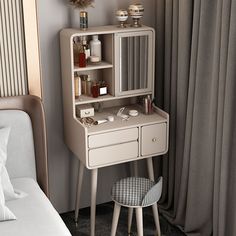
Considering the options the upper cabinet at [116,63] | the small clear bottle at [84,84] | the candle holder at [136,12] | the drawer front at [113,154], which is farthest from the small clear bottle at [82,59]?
the drawer front at [113,154]

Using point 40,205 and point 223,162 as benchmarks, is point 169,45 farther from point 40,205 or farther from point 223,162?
point 40,205

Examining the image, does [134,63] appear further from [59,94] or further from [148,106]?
[59,94]

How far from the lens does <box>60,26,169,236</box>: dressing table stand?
2820mm

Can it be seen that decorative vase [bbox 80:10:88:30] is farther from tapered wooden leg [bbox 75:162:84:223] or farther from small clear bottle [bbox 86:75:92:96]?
tapered wooden leg [bbox 75:162:84:223]

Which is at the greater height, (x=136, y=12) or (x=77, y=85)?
(x=136, y=12)

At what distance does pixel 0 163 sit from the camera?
8.27 ft

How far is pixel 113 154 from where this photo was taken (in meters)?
2.86

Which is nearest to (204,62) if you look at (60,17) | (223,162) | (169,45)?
(169,45)

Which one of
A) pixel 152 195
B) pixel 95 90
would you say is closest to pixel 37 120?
pixel 95 90

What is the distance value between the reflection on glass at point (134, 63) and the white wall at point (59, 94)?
0.84ft

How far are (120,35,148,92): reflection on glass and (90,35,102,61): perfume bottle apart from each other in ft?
0.50

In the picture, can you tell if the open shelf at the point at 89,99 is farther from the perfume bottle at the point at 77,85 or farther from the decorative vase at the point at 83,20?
the decorative vase at the point at 83,20

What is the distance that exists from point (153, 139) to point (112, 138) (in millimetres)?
290

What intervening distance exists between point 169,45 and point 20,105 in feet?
3.42
